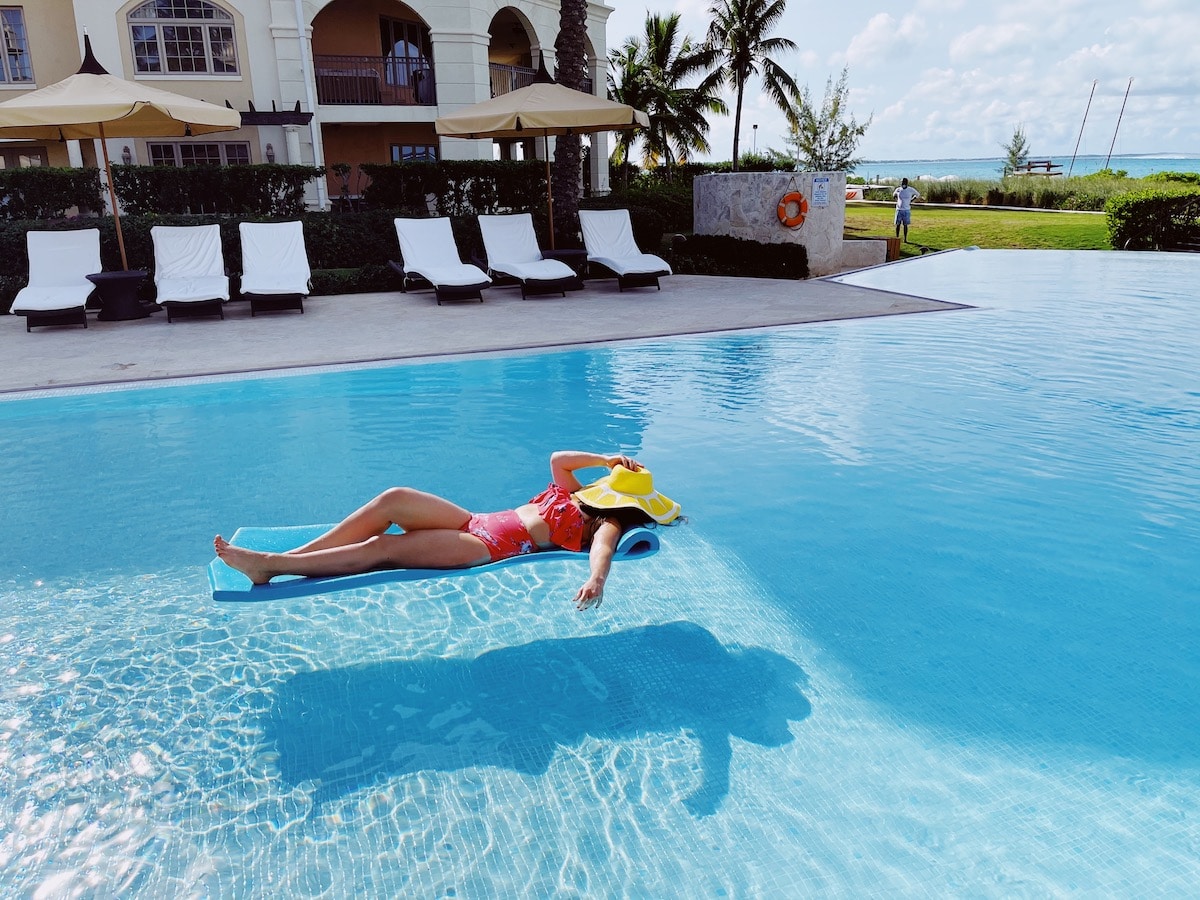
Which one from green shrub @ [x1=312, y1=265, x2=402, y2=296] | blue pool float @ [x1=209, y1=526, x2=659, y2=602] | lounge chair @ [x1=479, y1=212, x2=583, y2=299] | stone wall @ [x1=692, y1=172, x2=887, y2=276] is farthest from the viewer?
stone wall @ [x1=692, y1=172, x2=887, y2=276]

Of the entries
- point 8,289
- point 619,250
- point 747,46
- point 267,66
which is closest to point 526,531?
point 619,250

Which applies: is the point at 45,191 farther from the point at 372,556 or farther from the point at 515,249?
the point at 372,556

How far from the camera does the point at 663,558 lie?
4895mm

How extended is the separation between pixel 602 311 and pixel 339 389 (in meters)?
4.26

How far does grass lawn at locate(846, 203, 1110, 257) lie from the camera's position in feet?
66.5

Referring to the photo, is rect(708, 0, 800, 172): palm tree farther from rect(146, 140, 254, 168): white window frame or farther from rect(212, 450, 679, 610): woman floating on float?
rect(212, 450, 679, 610): woman floating on float

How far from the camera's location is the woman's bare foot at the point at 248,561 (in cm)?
348

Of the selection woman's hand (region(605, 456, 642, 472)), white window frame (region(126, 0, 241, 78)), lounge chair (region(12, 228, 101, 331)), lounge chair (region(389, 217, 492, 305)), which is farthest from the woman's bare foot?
white window frame (region(126, 0, 241, 78))

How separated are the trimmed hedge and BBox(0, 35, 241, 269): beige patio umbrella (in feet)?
57.3

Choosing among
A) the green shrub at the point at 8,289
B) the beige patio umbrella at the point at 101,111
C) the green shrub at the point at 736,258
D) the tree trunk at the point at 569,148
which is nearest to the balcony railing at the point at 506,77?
the tree trunk at the point at 569,148

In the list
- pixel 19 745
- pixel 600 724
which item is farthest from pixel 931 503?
pixel 19 745

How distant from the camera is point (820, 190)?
51.3 feet

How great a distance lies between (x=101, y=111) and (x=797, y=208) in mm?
10619

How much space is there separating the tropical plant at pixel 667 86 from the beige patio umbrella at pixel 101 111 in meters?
22.2
